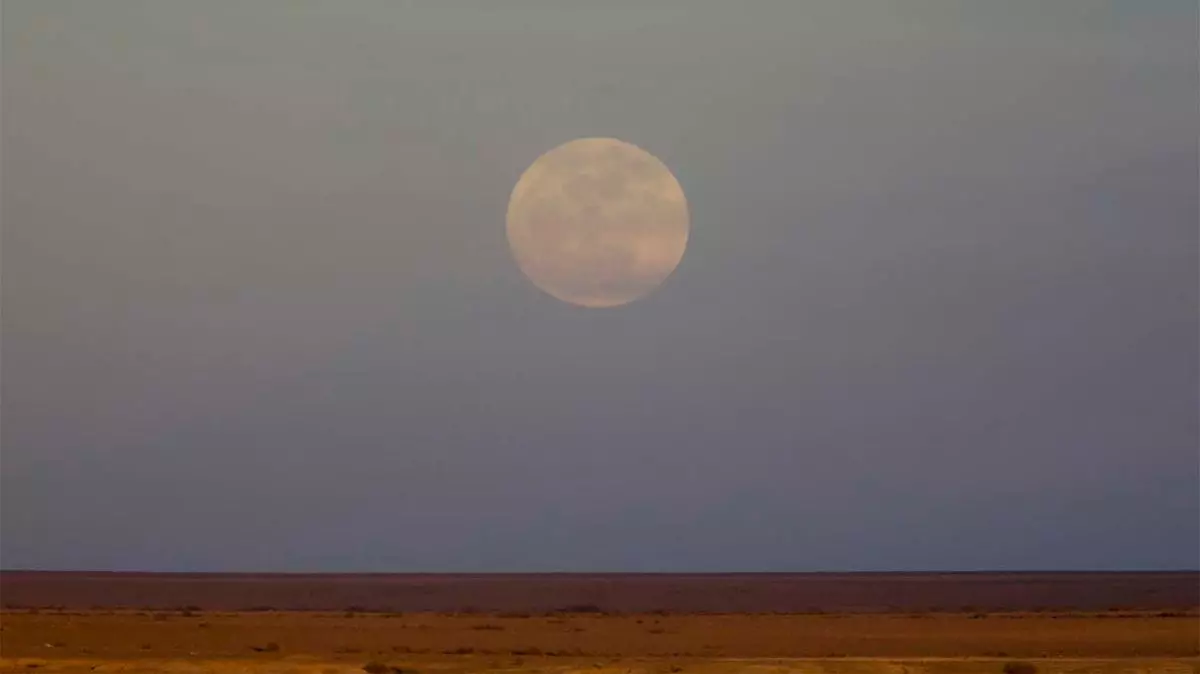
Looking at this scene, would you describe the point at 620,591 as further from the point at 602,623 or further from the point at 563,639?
the point at 563,639

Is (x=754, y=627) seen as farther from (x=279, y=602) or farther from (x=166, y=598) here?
(x=166, y=598)

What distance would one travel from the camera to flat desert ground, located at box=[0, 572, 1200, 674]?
77.7ft

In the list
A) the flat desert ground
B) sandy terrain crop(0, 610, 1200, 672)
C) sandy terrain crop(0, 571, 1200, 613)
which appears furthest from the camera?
sandy terrain crop(0, 571, 1200, 613)

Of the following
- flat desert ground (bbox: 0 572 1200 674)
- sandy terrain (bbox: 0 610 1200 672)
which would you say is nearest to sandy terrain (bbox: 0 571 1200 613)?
flat desert ground (bbox: 0 572 1200 674)

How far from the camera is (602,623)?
33.6 meters

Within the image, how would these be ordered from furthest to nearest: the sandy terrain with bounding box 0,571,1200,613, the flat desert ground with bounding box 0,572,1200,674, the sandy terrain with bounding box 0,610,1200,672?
the sandy terrain with bounding box 0,571,1200,613 → the sandy terrain with bounding box 0,610,1200,672 → the flat desert ground with bounding box 0,572,1200,674

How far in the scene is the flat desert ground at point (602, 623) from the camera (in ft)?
77.7

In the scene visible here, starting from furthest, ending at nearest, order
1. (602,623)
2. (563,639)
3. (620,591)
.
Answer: (620,591) < (602,623) < (563,639)

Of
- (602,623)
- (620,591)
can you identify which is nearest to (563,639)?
(602,623)

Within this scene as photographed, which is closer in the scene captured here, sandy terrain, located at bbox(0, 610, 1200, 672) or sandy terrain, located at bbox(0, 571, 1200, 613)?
sandy terrain, located at bbox(0, 610, 1200, 672)

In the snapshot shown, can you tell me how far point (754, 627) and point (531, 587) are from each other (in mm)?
21741

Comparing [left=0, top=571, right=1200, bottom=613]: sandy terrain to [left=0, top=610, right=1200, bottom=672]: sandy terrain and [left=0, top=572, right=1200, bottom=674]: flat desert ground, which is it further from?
[left=0, top=610, right=1200, bottom=672]: sandy terrain

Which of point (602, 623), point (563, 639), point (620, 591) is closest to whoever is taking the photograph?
point (563, 639)

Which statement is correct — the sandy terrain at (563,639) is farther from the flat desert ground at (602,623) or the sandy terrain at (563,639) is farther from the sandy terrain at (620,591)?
the sandy terrain at (620,591)
